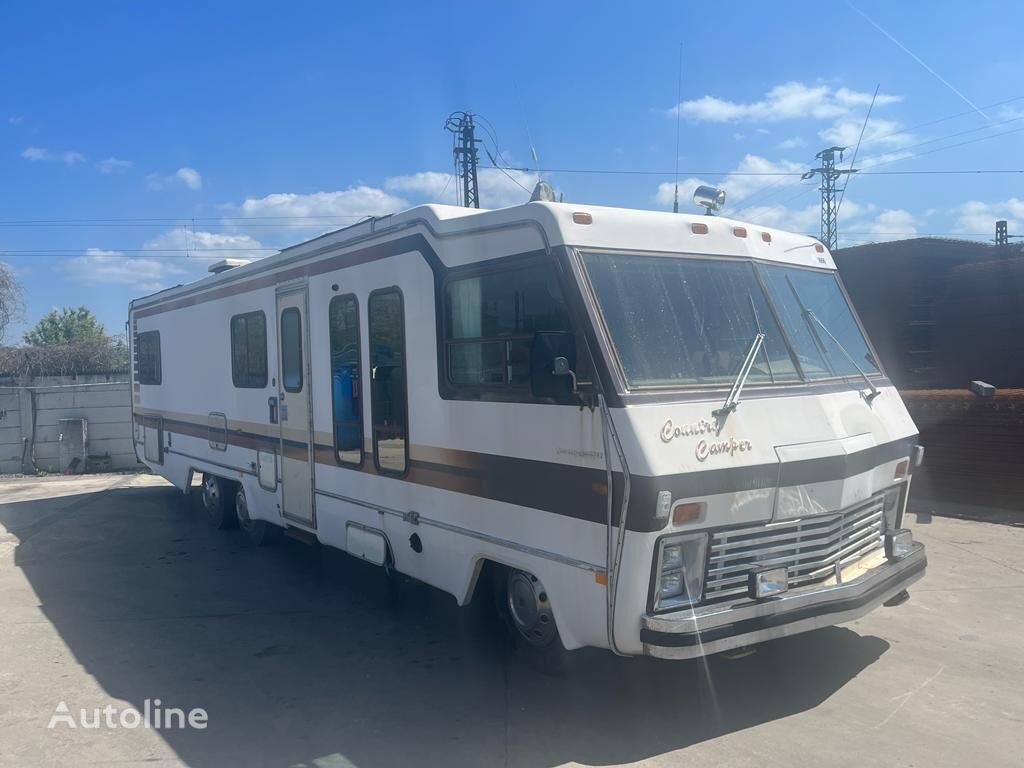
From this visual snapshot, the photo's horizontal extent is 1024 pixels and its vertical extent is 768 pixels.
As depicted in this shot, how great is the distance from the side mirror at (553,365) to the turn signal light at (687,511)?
787mm

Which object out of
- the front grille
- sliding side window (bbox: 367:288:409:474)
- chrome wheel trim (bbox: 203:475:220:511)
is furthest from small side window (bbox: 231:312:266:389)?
the front grille

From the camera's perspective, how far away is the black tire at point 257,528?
29.1 ft

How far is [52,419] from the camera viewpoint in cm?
1531

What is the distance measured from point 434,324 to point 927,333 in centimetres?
1045

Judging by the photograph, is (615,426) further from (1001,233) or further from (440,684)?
(1001,233)

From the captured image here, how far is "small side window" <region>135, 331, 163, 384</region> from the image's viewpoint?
10.9m

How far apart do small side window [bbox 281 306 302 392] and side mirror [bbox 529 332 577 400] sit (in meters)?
3.39

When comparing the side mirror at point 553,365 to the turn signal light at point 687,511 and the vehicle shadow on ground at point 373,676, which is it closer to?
the turn signal light at point 687,511

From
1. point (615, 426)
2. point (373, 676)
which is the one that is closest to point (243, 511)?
point (373, 676)

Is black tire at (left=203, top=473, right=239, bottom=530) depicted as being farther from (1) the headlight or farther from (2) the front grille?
(2) the front grille

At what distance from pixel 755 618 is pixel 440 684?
1991mm

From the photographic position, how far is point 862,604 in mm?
4676

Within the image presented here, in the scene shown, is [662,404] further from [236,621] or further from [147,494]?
[147,494]

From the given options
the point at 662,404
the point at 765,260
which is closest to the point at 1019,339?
the point at 765,260
